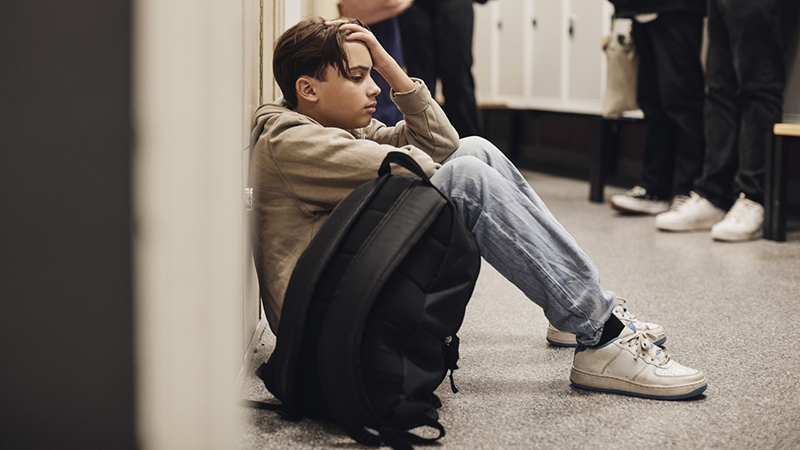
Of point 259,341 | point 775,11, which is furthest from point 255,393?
point 775,11

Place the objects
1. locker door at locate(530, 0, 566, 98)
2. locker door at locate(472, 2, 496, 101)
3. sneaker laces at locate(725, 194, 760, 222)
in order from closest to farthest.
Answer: sneaker laces at locate(725, 194, 760, 222), locker door at locate(530, 0, 566, 98), locker door at locate(472, 2, 496, 101)

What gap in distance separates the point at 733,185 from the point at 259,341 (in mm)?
1926

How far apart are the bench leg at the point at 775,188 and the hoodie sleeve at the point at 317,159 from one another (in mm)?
1638

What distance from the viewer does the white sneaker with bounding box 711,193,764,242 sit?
2289mm

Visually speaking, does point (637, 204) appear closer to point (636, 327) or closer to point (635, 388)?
point (636, 327)

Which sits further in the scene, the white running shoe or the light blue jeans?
the white running shoe

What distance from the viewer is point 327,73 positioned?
→ 1.10 meters

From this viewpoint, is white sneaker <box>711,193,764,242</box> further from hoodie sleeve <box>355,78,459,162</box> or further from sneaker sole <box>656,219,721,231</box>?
hoodie sleeve <box>355,78,459,162</box>

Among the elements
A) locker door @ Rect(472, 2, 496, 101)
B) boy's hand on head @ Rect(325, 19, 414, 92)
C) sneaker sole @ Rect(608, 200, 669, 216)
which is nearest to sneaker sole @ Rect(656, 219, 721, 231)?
sneaker sole @ Rect(608, 200, 669, 216)

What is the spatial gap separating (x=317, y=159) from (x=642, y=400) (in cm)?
60

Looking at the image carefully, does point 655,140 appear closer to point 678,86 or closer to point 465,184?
point 678,86

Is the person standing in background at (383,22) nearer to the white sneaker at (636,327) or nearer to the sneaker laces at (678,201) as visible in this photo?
the white sneaker at (636,327)

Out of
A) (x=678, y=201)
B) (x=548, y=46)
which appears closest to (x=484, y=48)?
(x=548, y=46)

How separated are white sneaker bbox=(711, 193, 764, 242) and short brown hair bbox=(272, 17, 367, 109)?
167 cm
